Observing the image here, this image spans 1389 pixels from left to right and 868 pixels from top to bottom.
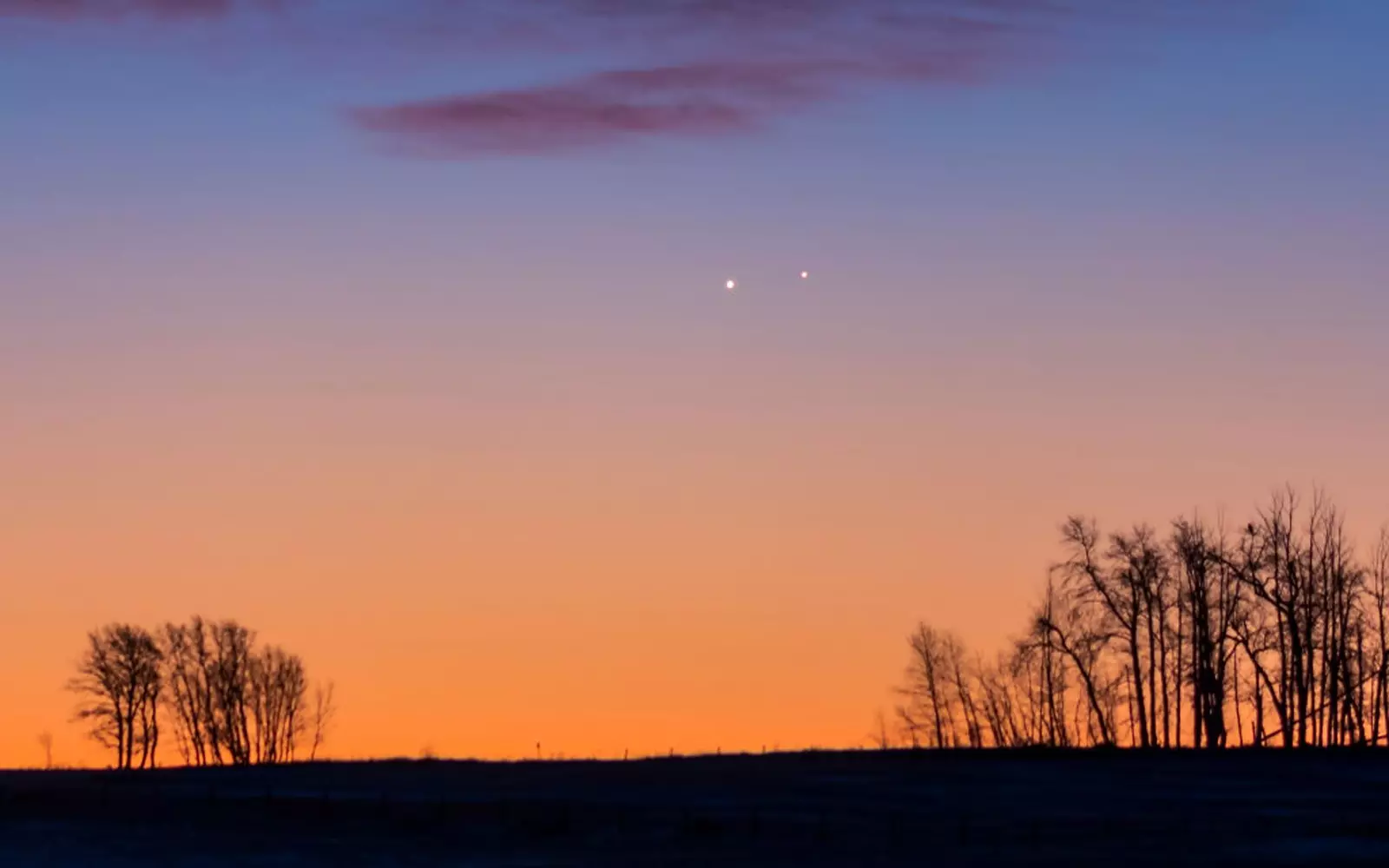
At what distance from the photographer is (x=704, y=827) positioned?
6188 centimetres

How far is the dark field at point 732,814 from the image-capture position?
57500 mm

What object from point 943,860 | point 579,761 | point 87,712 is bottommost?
point 943,860

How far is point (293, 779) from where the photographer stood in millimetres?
80250

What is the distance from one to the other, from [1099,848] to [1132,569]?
226ft

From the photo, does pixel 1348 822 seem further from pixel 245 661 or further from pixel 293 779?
pixel 245 661

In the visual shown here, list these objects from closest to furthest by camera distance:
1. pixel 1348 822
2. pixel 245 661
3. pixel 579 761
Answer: pixel 1348 822, pixel 579 761, pixel 245 661

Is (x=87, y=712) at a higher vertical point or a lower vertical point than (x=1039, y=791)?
higher

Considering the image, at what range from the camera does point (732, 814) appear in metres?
65.3

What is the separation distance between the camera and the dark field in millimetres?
57500

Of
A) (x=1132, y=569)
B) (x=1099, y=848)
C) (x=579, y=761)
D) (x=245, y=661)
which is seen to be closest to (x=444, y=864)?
(x=1099, y=848)

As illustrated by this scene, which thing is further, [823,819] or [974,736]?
[974,736]

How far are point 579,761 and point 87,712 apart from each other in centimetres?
7405

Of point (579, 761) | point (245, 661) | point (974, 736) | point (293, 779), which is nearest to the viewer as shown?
point (293, 779)

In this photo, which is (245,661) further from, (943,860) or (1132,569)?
(943,860)
